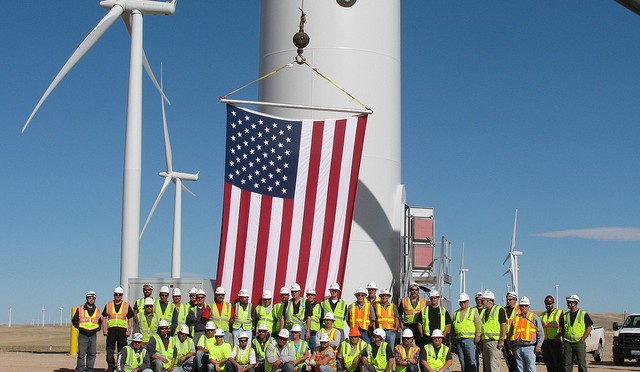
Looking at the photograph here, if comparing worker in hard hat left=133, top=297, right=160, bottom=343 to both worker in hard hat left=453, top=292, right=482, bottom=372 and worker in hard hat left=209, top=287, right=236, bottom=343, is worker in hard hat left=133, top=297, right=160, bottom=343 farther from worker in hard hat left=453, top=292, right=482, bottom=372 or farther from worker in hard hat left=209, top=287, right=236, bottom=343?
worker in hard hat left=453, top=292, right=482, bottom=372

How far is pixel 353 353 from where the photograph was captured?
17734 millimetres

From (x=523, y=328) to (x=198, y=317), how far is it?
7.26m

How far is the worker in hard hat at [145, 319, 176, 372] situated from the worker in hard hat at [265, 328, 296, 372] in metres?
2.14

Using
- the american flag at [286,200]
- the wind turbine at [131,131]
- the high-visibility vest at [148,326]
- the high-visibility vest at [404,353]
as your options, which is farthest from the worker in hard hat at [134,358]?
the wind turbine at [131,131]

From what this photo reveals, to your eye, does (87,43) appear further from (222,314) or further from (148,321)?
(222,314)

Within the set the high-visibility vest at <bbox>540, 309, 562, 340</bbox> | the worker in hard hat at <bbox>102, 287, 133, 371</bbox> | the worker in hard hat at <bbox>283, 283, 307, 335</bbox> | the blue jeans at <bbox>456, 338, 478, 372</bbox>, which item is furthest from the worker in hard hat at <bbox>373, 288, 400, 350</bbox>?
the worker in hard hat at <bbox>102, 287, 133, 371</bbox>

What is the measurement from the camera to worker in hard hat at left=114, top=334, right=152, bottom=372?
59.8 feet

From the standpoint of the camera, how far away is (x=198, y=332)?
1952cm

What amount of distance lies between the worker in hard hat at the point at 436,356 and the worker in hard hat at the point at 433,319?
0.91 metres

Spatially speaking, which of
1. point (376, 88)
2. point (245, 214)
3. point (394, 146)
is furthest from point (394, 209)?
point (245, 214)

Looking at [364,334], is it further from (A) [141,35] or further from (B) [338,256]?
(A) [141,35]

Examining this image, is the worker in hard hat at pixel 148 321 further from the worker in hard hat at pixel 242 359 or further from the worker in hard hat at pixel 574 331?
the worker in hard hat at pixel 574 331

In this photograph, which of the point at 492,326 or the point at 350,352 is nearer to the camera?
the point at 350,352

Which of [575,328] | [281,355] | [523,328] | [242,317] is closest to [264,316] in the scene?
[242,317]
